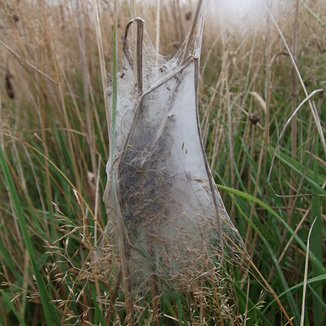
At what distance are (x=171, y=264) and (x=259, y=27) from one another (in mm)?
1342

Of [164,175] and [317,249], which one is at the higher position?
[164,175]

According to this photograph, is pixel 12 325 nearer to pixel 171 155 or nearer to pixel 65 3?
pixel 171 155

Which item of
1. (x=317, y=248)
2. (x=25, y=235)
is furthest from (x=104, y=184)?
(x=317, y=248)

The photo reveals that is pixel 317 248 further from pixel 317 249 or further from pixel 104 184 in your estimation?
pixel 104 184

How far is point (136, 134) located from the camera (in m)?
0.71

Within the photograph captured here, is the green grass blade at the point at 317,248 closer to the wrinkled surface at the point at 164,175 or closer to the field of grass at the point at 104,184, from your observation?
the field of grass at the point at 104,184

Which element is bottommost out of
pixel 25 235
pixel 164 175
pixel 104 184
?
pixel 104 184

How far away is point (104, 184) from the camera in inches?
54.2

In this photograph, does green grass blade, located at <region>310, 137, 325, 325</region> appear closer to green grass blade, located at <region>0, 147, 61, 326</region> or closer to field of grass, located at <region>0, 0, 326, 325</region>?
field of grass, located at <region>0, 0, 326, 325</region>

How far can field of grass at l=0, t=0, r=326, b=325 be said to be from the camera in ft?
2.64

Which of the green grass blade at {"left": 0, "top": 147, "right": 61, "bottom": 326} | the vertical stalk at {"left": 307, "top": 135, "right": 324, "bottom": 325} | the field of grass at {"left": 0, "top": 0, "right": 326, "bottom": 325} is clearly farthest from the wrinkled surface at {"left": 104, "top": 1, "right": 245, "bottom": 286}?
the vertical stalk at {"left": 307, "top": 135, "right": 324, "bottom": 325}

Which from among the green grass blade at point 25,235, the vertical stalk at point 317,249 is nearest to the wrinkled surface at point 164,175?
the green grass blade at point 25,235

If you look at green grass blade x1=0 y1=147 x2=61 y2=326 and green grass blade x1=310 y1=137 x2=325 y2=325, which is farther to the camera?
green grass blade x1=310 y1=137 x2=325 y2=325

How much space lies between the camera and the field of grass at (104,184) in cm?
81
